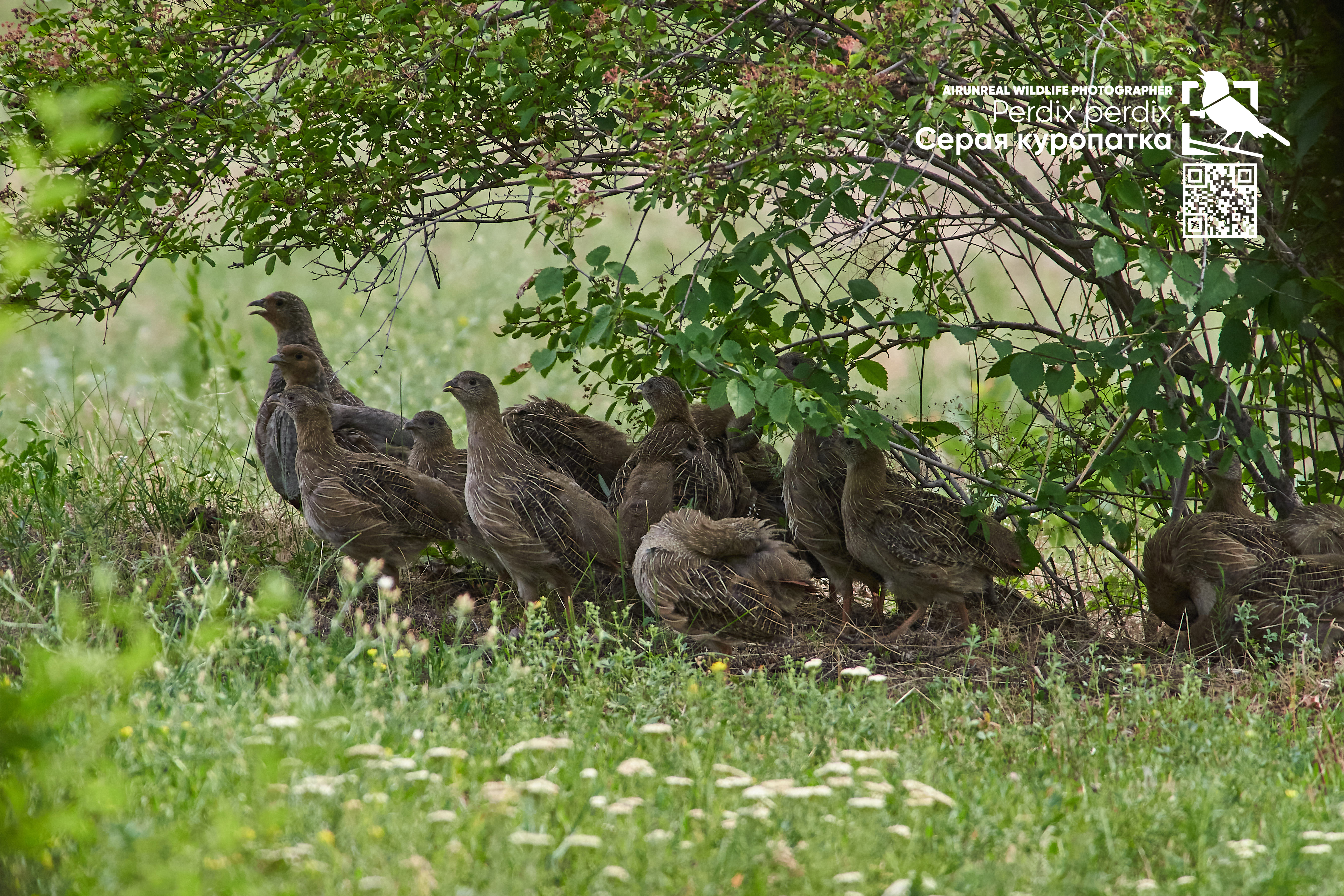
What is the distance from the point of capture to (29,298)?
18.7 ft

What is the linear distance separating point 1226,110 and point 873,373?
68.9 inches

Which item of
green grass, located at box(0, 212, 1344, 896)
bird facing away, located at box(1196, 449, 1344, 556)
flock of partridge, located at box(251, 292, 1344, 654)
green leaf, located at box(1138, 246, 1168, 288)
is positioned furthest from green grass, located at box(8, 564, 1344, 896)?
green leaf, located at box(1138, 246, 1168, 288)

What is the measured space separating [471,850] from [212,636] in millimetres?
1007

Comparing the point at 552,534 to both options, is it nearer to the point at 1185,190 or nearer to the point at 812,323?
the point at 812,323

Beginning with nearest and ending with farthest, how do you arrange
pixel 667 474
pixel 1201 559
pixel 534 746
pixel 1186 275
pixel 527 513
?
1. pixel 534 746
2. pixel 1186 275
3. pixel 1201 559
4. pixel 527 513
5. pixel 667 474

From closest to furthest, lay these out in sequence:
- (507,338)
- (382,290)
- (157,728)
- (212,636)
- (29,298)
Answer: (212,636), (157,728), (29,298), (507,338), (382,290)

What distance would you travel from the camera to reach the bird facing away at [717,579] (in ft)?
17.5

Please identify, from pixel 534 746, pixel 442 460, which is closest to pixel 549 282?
pixel 534 746

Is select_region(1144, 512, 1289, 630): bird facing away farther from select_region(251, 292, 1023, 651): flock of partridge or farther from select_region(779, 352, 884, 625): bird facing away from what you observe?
select_region(779, 352, 884, 625): bird facing away

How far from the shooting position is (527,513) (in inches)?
234

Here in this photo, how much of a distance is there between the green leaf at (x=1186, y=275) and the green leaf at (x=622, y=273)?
1976 mm

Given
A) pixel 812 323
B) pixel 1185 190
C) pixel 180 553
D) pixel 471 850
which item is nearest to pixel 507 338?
pixel 180 553

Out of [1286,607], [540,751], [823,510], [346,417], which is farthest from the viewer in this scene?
[346,417]

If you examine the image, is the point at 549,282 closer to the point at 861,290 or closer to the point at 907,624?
the point at 861,290
